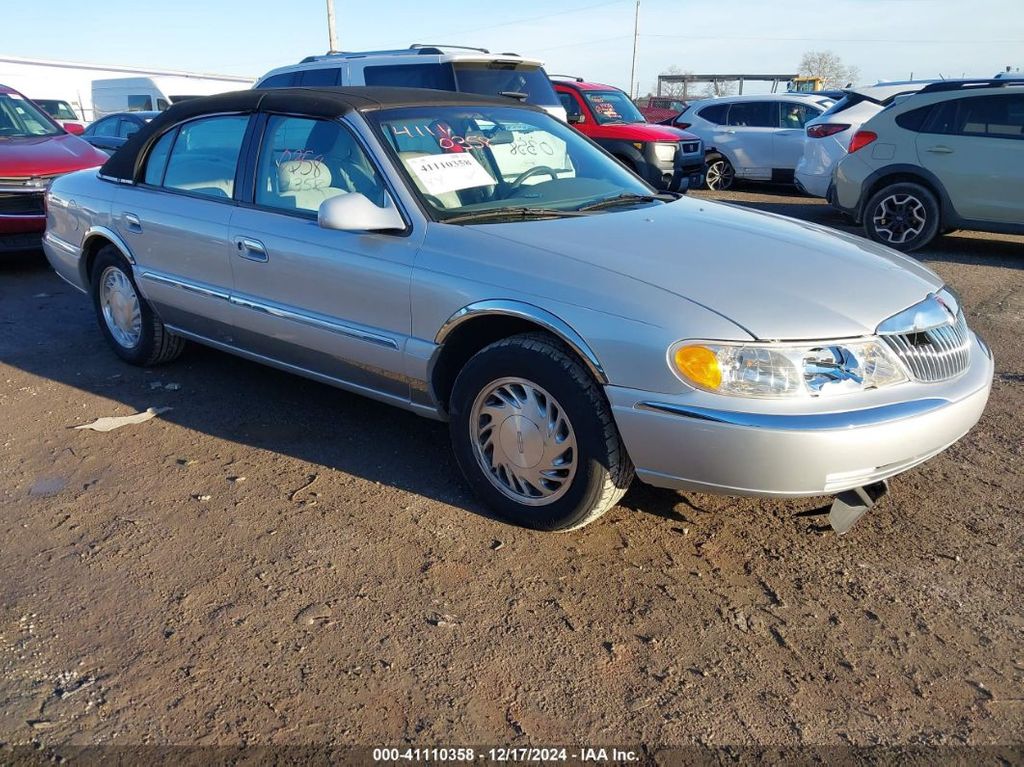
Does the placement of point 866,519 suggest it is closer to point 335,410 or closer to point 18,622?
point 335,410

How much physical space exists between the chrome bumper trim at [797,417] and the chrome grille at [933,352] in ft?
0.68

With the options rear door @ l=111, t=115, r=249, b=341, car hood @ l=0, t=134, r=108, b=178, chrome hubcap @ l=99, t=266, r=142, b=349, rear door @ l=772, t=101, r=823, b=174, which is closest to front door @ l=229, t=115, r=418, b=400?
rear door @ l=111, t=115, r=249, b=341

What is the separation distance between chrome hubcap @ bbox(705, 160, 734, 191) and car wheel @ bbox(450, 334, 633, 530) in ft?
39.2

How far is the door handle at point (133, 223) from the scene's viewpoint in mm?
4751

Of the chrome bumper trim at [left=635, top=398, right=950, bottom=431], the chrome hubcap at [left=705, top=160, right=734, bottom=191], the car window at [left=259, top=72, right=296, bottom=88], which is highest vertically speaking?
the car window at [left=259, top=72, right=296, bottom=88]

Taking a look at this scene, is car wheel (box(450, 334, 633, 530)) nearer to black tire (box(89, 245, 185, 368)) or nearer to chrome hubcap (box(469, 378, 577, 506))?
chrome hubcap (box(469, 378, 577, 506))

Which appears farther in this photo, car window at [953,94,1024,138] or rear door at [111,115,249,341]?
car window at [953,94,1024,138]

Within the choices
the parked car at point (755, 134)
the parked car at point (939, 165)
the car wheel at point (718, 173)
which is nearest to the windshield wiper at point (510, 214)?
the parked car at point (939, 165)

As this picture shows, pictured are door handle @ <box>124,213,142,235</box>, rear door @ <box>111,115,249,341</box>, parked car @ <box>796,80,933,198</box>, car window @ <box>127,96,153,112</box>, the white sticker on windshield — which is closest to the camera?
the white sticker on windshield

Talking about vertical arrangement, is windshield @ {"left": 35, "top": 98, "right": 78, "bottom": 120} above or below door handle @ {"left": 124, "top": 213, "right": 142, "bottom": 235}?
below

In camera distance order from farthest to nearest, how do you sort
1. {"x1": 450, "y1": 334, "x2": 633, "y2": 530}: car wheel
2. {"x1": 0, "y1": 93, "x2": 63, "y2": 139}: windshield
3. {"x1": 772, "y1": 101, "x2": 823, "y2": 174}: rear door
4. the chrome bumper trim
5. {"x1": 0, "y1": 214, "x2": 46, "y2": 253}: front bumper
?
1. {"x1": 772, "y1": 101, "x2": 823, "y2": 174}: rear door
2. {"x1": 0, "y1": 93, "x2": 63, "y2": 139}: windshield
3. {"x1": 0, "y1": 214, "x2": 46, "y2": 253}: front bumper
4. {"x1": 450, "y1": 334, "x2": 633, "y2": 530}: car wheel
5. the chrome bumper trim

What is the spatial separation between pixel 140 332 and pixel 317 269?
186cm

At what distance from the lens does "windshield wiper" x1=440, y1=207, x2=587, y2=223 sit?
357cm

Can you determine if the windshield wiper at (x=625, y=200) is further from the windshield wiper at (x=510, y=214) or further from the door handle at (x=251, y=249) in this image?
the door handle at (x=251, y=249)
